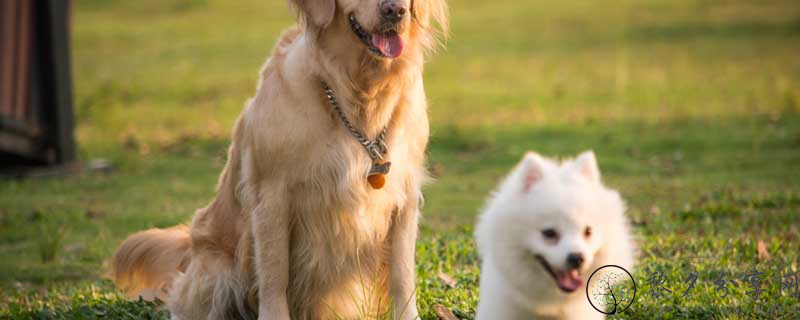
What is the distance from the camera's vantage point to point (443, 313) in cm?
503

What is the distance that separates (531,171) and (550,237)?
11.5 inches

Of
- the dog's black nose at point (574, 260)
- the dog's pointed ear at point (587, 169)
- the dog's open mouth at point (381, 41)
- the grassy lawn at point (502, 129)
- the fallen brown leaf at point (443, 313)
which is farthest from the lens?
the grassy lawn at point (502, 129)

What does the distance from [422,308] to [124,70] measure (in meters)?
17.5

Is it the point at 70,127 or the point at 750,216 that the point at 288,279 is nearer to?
the point at 750,216

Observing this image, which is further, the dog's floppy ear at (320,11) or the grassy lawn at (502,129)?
the grassy lawn at (502,129)

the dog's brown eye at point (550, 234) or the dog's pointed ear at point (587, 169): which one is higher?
the dog's pointed ear at point (587, 169)

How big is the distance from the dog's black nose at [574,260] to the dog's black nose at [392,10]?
1491 mm

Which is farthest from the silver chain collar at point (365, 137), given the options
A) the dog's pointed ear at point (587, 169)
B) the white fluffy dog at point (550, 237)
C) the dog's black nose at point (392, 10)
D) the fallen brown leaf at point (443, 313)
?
the dog's pointed ear at point (587, 169)

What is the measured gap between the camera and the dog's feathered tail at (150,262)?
18.3 ft

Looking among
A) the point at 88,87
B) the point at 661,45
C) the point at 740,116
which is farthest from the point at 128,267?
the point at 661,45

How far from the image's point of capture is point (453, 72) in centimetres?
2041

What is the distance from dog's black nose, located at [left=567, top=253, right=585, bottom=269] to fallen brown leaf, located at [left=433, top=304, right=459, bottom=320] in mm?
1401

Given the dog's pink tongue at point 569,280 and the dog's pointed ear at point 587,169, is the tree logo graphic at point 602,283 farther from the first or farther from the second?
the dog's pointed ear at point 587,169

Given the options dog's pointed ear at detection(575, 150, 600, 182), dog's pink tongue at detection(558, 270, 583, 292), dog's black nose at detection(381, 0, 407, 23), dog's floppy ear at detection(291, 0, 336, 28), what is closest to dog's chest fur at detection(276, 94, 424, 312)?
dog's floppy ear at detection(291, 0, 336, 28)
